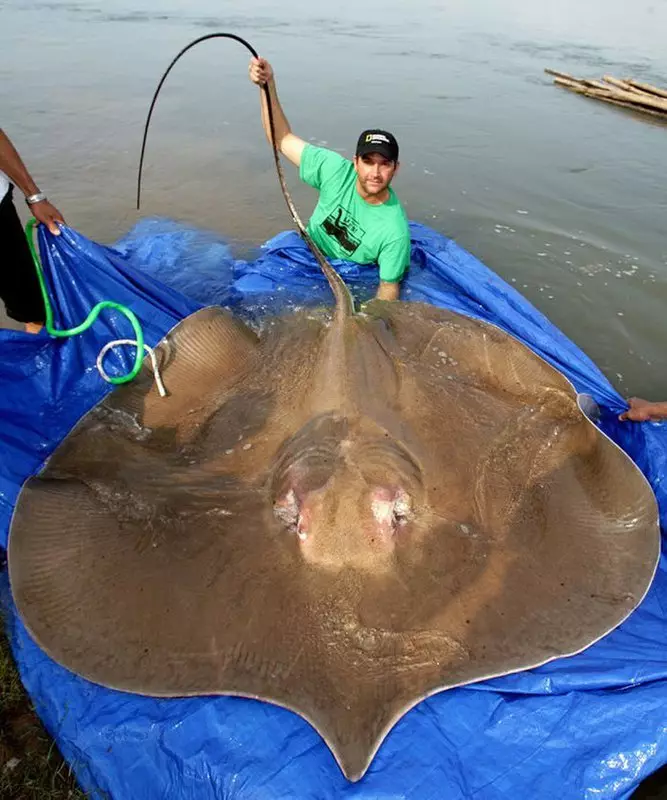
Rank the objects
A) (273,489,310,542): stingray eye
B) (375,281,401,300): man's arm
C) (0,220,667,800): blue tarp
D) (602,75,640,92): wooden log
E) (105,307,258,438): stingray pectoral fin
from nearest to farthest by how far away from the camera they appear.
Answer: (0,220,667,800): blue tarp < (273,489,310,542): stingray eye < (105,307,258,438): stingray pectoral fin < (375,281,401,300): man's arm < (602,75,640,92): wooden log

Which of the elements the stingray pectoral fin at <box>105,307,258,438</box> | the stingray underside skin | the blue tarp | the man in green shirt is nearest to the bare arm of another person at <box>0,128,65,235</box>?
the stingray pectoral fin at <box>105,307,258,438</box>

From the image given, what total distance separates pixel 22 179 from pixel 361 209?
7.78 feet

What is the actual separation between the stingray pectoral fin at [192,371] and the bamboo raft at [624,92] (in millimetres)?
11321

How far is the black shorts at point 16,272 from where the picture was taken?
11.3 feet

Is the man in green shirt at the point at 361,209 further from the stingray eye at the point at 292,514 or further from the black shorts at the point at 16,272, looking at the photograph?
the stingray eye at the point at 292,514

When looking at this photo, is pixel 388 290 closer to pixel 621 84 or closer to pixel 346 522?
pixel 346 522

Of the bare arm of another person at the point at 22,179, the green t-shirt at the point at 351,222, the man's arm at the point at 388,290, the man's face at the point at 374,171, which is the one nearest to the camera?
the bare arm of another person at the point at 22,179

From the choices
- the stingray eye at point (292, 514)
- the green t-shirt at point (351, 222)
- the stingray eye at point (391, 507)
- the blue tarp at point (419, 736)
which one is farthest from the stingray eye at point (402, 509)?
the green t-shirt at point (351, 222)

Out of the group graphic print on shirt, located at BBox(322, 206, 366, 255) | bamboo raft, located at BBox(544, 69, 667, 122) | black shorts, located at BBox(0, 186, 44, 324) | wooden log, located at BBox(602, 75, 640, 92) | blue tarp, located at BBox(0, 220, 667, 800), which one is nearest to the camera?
blue tarp, located at BBox(0, 220, 667, 800)

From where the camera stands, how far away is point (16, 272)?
3582 mm

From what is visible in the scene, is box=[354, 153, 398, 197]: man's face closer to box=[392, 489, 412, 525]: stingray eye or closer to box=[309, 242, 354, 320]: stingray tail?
box=[309, 242, 354, 320]: stingray tail

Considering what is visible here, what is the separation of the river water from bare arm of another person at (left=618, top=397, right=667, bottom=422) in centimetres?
131

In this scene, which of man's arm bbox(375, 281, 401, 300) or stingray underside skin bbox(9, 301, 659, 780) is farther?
man's arm bbox(375, 281, 401, 300)

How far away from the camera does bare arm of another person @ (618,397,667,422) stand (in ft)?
10.6
